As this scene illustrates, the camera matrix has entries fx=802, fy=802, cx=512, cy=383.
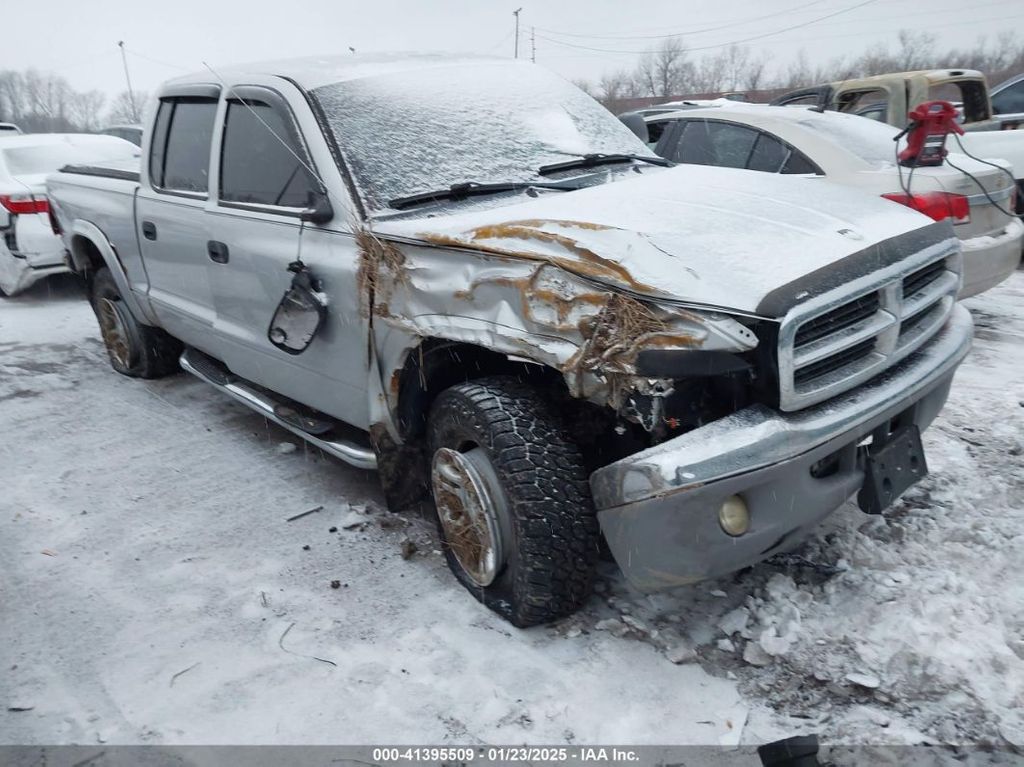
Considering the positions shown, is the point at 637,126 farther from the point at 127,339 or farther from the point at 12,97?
the point at 12,97

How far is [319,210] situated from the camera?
3131 mm

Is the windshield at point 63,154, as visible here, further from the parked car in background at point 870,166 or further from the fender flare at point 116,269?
the parked car in background at point 870,166

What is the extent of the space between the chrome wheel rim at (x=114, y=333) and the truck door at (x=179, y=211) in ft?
2.86

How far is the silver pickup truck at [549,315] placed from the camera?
223 cm

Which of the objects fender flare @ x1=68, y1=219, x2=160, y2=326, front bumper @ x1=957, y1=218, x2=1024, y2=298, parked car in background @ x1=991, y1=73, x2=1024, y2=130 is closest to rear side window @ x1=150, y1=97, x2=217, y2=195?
fender flare @ x1=68, y1=219, x2=160, y2=326

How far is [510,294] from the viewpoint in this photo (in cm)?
250

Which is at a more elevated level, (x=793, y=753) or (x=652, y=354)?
(x=652, y=354)

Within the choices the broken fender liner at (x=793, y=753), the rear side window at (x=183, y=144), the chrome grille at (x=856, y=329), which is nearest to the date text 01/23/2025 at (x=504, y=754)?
the broken fender liner at (x=793, y=753)

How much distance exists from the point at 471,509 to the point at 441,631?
17.9 inches

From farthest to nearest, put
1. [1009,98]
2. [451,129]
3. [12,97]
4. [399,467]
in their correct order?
[12,97], [1009,98], [451,129], [399,467]

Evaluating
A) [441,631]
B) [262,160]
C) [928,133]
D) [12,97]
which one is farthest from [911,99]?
[12,97]

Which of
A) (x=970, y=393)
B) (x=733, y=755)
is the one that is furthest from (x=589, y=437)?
(x=970, y=393)

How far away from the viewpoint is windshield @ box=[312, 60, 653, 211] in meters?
3.22

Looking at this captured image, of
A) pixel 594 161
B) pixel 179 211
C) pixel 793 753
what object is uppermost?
pixel 594 161
